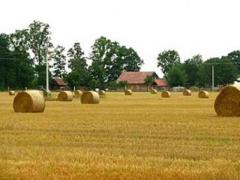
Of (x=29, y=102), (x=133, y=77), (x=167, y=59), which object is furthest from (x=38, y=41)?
(x=29, y=102)

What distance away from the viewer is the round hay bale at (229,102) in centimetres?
2562

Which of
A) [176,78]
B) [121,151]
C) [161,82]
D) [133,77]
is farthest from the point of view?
[161,82]

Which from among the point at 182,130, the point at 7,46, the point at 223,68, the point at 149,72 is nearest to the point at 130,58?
the point at 149,72

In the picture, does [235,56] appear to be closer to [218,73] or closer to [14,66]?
[218,73]

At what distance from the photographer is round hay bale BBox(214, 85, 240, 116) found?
2562 centimetres

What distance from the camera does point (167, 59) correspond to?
185750 mm

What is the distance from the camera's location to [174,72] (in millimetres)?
155125

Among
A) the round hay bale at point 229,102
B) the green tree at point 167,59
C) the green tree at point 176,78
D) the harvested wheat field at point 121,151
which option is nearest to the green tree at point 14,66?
the green tree at point 176,78

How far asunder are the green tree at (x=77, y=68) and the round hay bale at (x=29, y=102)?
86015 mm

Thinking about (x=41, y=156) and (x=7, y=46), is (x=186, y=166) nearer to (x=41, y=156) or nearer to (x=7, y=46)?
(x=41, y=156)

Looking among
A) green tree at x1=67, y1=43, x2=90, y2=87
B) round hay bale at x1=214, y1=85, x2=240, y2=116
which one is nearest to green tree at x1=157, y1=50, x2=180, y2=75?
green tree at x1=67, y1=43, x2=90, y2=87

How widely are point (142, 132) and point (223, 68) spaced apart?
5730 inches

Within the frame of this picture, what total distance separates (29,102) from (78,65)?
109 m

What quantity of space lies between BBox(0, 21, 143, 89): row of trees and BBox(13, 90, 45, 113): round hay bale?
8369 cm
